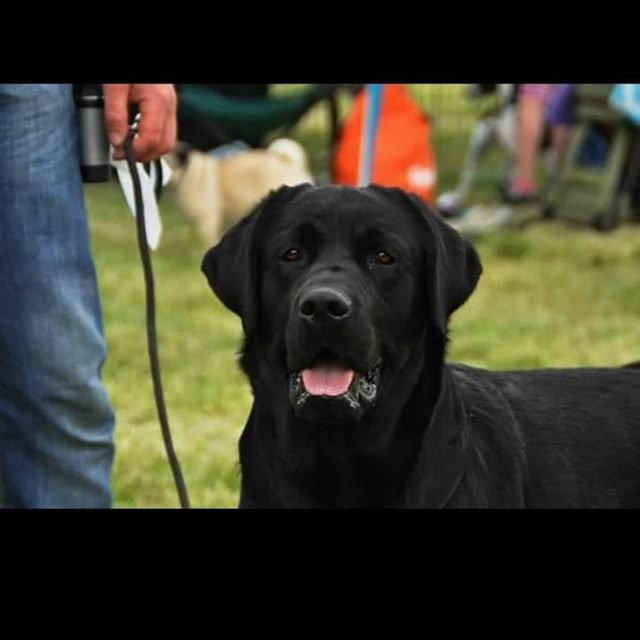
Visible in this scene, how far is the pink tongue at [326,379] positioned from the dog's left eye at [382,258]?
28cm

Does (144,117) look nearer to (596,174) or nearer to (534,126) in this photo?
(596,174)

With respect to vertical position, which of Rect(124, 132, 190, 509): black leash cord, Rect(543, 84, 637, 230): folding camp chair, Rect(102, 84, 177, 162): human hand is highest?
Rect(102, 84, 177, 162): human hand

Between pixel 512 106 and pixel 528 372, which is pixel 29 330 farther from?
pixel 512 106

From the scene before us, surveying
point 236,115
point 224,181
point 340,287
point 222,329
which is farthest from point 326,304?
point 236,115

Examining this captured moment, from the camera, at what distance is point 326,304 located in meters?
3.37

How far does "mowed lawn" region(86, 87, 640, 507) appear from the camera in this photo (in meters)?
5.64

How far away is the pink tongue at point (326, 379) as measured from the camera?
138 inches

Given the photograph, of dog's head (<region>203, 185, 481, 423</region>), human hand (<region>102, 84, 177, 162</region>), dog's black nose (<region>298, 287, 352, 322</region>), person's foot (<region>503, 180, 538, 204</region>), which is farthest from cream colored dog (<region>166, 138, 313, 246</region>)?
dog's black nose (<region>298, 287, 352, 322</region>)

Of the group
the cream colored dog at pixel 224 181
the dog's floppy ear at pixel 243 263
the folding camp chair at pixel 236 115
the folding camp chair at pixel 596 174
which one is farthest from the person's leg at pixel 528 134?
the dog's floppy ear at pixel 243 263

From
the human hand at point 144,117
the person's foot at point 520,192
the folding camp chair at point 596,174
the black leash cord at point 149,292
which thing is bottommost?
the person's foot at point 520,192

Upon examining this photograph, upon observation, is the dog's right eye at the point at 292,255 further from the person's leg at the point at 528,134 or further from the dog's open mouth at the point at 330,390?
the person's leg at the point at 528,134

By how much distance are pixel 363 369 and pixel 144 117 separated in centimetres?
86

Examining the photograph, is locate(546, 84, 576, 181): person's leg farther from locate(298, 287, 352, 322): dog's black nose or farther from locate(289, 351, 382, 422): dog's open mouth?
locate(298, 287, 352, 322): dog's black nose
